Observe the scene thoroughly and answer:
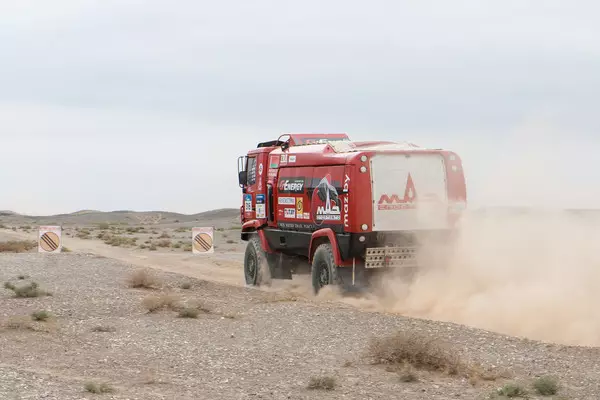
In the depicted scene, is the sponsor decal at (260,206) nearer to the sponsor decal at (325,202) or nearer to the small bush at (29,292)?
the sponsor decal at (325,202)

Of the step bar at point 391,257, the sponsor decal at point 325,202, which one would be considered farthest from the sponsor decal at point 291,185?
the step bar at point 391,257

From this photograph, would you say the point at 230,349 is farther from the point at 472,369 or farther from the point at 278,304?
the point at 278,304

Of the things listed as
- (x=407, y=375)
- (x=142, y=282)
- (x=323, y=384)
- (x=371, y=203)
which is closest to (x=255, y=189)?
(x=142, y=282)

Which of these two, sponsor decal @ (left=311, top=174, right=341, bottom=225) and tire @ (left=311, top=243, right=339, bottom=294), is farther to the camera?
tire @ (left=311, top=243, right=339, bottom=294)

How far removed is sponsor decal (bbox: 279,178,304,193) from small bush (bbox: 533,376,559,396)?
11.5 meters

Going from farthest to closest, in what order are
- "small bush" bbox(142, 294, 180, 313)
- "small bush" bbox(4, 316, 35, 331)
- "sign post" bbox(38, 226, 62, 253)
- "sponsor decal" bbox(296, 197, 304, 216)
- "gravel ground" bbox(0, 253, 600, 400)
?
"sign post" bbox(38, 226, 62, 253) → "sponsor decal" bbox(296, 197, 304, 216) → "small bush" bbox(142, 294, 180, 313) → "small bush" bbox(4, 316, 35, 331) → "gravel ground" bbox(0, 253, 600, 400)

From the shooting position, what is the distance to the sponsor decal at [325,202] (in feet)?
63.7

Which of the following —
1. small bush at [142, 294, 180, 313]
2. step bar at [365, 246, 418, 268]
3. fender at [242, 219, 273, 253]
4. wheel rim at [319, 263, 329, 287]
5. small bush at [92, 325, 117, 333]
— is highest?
fender at [242, 219, 273, 253]

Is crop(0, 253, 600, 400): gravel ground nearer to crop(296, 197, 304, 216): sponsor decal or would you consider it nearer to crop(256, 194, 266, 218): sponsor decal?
crop(296, 197, 304, 216): sponsor decal

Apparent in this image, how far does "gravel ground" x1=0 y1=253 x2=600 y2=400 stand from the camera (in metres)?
10.4

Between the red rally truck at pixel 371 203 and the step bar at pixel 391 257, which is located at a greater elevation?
the red rally truck at pixel 371 203

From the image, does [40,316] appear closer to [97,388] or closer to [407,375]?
[97,388]

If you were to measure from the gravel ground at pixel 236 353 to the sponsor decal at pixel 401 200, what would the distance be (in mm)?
2325

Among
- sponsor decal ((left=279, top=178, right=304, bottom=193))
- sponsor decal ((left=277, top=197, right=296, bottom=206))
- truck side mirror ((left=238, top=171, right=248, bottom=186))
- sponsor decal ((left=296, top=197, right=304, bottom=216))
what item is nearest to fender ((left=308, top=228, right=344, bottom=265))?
sponsor decal ((left=296, top=197, right=304, bottom=216))
